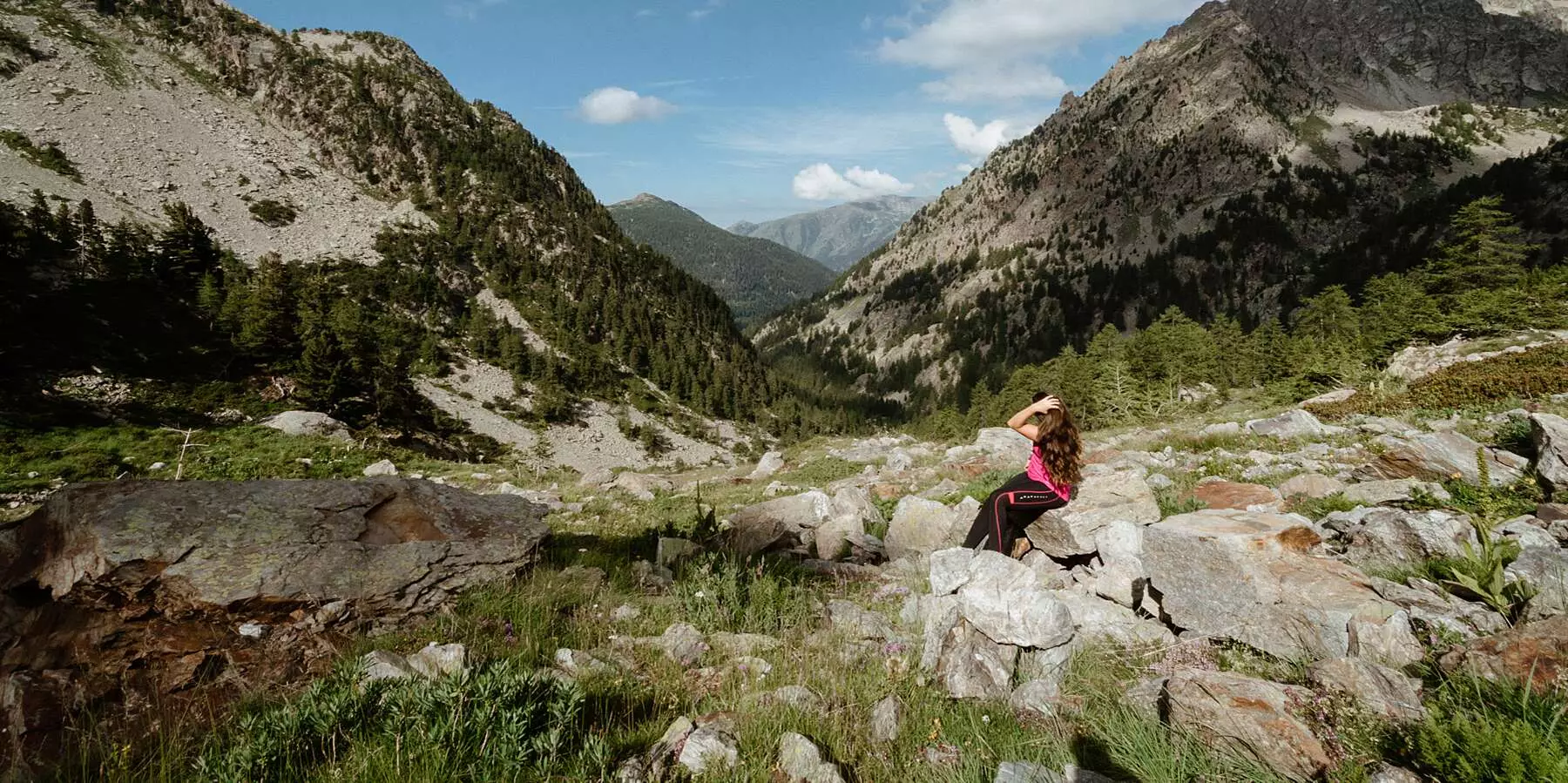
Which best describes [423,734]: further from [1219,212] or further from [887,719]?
[1219,212]

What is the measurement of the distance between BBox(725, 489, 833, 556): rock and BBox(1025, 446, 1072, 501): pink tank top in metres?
3.95

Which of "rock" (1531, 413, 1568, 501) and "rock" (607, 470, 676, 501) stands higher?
"rock" (1531, 413, 1568, 501)

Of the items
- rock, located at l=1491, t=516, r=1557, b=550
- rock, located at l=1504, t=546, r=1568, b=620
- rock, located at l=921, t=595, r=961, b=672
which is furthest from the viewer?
rock, located at l=1491, t=516, r=1557, b=550

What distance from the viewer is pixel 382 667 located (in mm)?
3666

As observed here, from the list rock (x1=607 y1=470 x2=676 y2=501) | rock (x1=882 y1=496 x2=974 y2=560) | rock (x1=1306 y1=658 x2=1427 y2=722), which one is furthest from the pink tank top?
rock (x1=607 y1=470 x2=676 y2=501)

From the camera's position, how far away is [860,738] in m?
3.56

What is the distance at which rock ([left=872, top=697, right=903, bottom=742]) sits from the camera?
3.58 meters

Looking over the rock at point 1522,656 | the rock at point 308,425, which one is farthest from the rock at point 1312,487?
the rock at point 308,425

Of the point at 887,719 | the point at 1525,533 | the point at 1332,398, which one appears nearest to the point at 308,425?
the point at 887,719

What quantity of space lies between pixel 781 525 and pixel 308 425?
1066 inches

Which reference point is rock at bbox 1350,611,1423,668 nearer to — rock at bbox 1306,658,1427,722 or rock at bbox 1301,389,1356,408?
rock at bbox 1306,658,1427,722

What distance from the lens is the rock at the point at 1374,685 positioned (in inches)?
111

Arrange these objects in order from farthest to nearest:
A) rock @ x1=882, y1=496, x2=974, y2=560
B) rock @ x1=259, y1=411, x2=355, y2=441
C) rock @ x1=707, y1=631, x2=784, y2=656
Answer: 1. rock @ x1=259, y1=411, x2=355, y2=441
2. rock @ x1=882, y1=496, x2=974, y2=560
3. rock @ x1=707, y1=631, x2=784, y2=656

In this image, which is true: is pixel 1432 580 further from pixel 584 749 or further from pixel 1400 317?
pixel 1400 317
